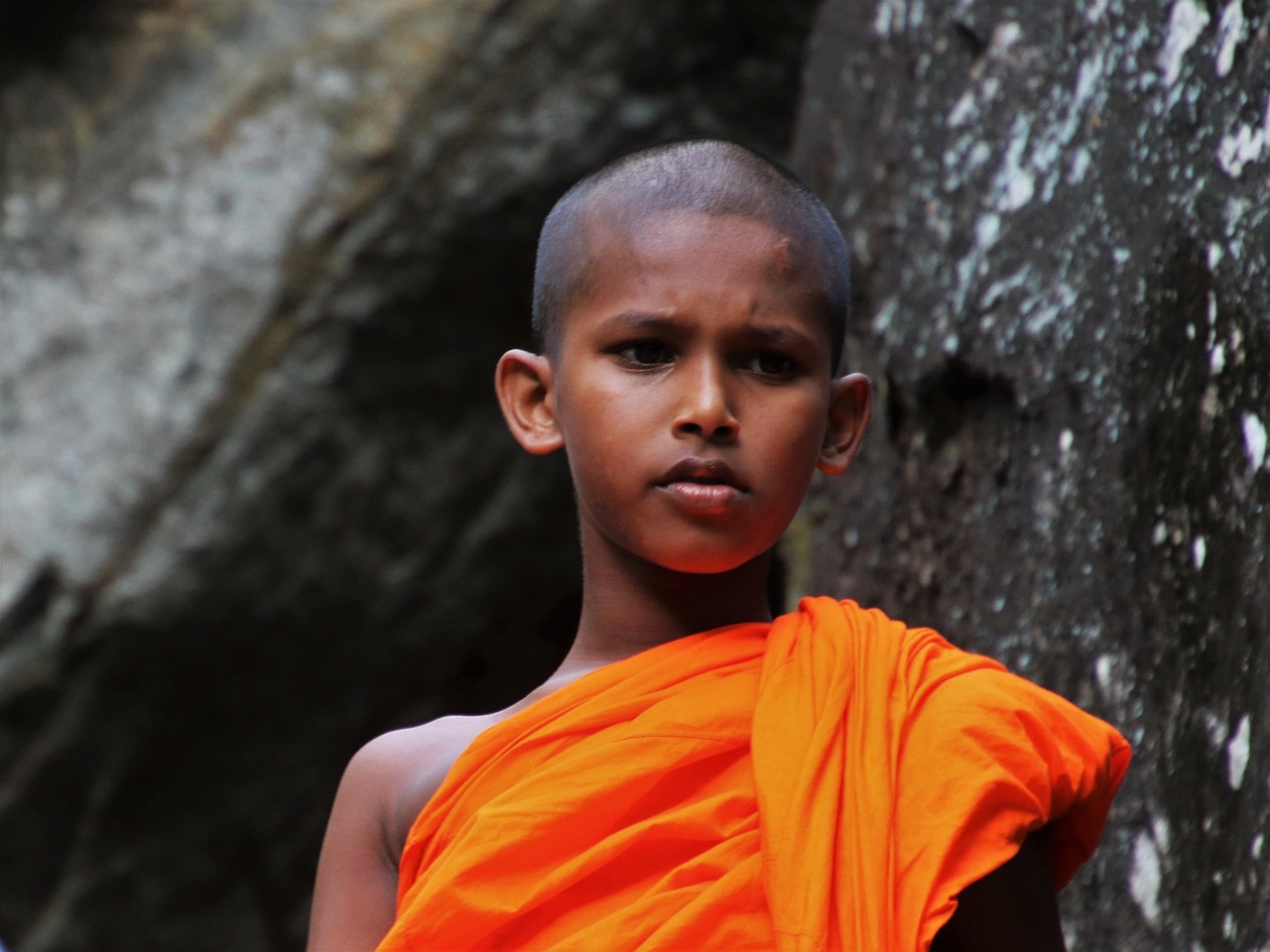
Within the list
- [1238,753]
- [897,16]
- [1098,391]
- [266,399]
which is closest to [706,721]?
[1238,753]

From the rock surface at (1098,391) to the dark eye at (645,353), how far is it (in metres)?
0.66

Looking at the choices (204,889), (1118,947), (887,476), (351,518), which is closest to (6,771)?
(204,889)

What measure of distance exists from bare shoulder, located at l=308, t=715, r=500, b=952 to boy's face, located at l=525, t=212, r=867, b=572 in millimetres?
251

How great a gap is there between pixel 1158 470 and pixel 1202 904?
0.47 metres

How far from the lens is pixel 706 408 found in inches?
52.9

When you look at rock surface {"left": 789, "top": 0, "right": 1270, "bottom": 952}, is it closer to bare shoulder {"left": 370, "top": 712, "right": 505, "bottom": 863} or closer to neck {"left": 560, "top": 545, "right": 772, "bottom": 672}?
neck {"left": 560, "top": 545, "right": 772, "bottom": 672}

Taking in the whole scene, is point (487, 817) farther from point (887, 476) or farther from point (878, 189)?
point (878, 189)

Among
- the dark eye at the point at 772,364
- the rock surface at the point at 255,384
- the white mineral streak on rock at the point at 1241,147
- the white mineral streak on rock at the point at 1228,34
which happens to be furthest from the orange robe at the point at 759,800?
the rock surface at the point at 255,384

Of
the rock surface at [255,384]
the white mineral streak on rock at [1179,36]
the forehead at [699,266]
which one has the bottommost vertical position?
the rock surface at [255,384]

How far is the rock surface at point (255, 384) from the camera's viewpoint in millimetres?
3488

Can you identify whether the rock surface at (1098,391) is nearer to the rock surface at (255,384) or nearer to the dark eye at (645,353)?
the dark eye at (645,353)

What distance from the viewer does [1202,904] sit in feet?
5.54

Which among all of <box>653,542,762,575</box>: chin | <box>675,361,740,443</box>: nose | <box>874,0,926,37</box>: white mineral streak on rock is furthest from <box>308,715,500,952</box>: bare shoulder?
<box>874,0,926,37</box>: white mineral streak on rock

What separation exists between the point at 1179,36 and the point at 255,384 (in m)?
2.14
